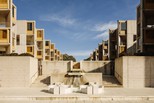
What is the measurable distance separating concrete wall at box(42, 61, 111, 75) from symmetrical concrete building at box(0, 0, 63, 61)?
20.7 ft

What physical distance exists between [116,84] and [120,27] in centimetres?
2497

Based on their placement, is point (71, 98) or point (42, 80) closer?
point (71, 98)

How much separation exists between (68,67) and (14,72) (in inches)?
390

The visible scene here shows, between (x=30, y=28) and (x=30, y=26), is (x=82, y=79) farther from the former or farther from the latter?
(x=30, y=26)

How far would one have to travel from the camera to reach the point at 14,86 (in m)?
24.2

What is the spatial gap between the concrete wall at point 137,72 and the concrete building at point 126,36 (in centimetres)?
2178

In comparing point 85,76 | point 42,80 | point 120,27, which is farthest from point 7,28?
point 120,27

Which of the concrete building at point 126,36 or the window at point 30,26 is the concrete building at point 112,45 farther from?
the window at point 30,26

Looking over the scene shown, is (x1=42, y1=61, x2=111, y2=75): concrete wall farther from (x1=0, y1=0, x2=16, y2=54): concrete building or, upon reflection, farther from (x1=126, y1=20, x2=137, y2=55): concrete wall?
(x1=126, y1=20, x2=137, y2=55): concrete wall

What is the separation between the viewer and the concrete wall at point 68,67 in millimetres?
31953

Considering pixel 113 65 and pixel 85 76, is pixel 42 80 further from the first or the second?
pixel 113 65

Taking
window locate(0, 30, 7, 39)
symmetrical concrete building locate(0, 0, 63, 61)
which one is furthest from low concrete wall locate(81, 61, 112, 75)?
window locate(0, 30, 7, 39)

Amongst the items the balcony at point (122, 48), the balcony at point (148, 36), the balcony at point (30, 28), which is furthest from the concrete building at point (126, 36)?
the balcony at point (30, 28)

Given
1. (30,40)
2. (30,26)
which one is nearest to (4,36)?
(30,26)
